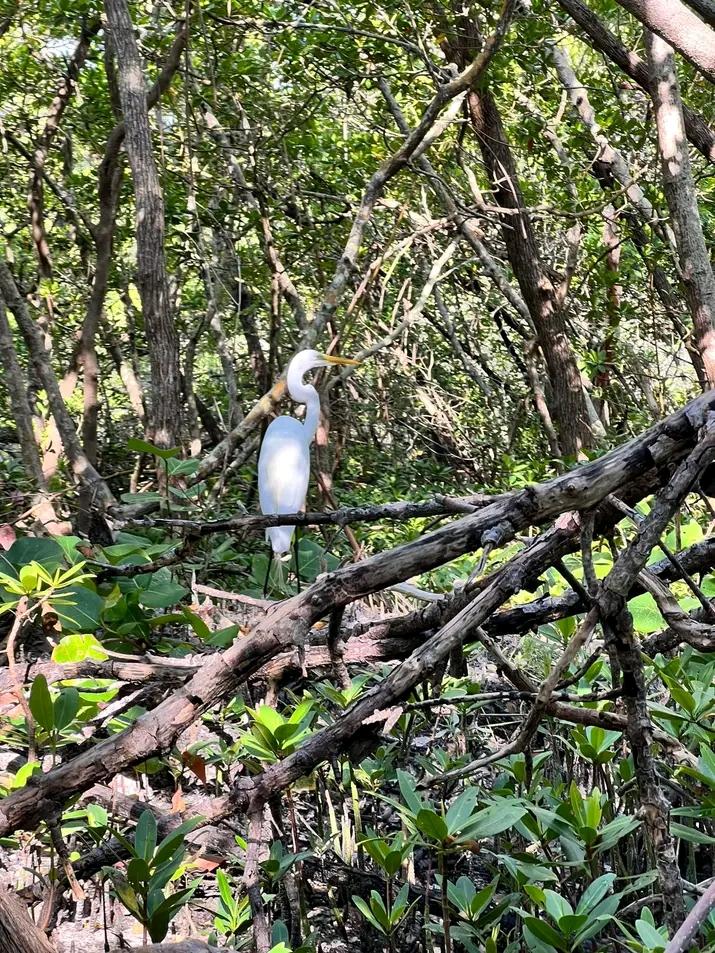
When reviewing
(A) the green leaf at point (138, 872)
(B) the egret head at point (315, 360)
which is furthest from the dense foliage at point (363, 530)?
(B) the egret head at point (315, 360)

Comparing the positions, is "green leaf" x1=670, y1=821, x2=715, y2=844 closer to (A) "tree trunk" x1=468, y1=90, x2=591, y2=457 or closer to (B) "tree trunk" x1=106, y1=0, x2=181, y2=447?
(B) "tree trunk" x1=106, y1=0, x2=181, y2=447

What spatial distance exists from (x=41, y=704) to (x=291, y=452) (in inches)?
134

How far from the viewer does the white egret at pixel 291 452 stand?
Result: 474cm

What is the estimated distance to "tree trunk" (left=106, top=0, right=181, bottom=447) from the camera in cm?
357

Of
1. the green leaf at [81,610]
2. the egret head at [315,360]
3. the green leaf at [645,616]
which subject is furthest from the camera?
the egret head at [315,360]

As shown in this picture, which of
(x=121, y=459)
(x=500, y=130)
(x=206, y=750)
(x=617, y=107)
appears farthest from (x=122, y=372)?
(x=206, y=750)

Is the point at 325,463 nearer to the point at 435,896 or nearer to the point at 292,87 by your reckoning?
the point at 292,87

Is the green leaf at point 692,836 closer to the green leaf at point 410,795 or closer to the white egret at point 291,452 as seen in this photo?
the green leaf at point 410,795

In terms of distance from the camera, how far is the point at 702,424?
45.6 inches

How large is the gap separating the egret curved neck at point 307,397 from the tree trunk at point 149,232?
45.8 inches

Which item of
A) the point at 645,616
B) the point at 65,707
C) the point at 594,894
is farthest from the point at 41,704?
the point at 645,616

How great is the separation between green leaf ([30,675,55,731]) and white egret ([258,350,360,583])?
10.6ft

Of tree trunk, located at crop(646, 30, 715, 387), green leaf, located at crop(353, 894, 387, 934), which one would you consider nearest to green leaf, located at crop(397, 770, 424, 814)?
A: green leaf, located at crop(353, 894, 387, 934)

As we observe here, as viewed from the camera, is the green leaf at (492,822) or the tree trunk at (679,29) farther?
the tree trunk at (679,29)
